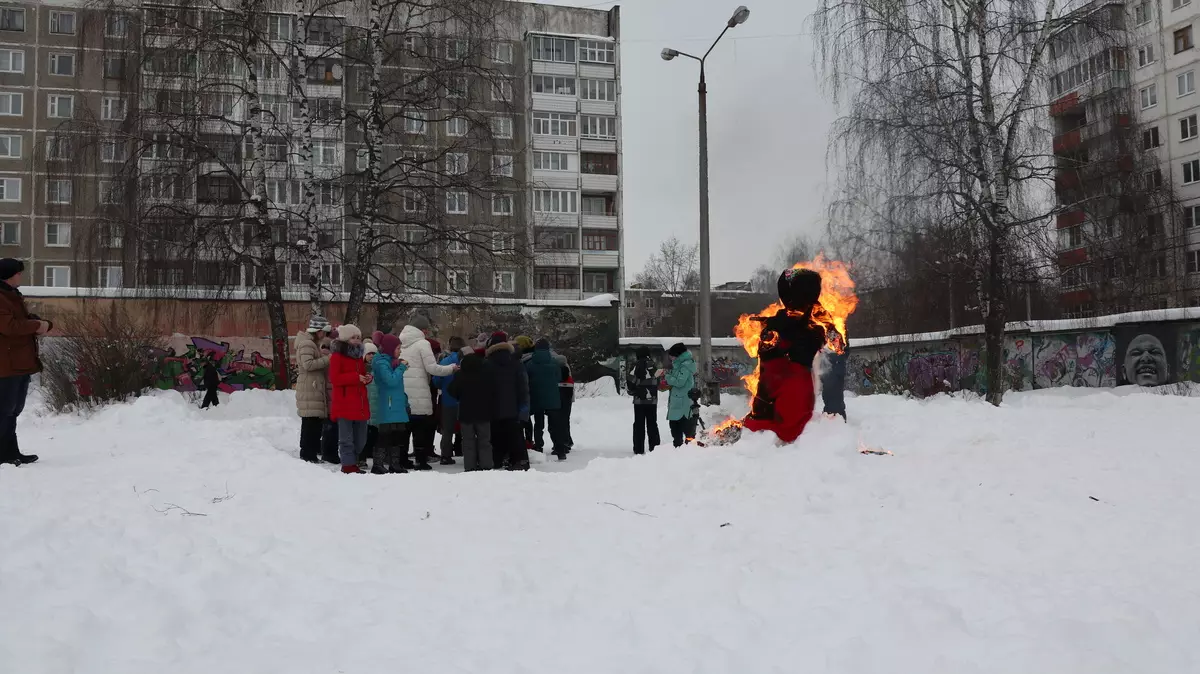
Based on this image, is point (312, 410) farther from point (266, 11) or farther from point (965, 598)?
point (266, 11)

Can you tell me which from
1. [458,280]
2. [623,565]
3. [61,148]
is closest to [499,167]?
[458,280]

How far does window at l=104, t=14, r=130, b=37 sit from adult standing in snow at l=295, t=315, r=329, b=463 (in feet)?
35.5

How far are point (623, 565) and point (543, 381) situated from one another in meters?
7.84

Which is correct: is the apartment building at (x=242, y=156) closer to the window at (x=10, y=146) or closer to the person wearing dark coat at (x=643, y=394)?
the person wearing dark coat at (x=643, y=394)

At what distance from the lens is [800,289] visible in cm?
929

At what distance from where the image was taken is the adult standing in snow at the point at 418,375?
1133 centimetres

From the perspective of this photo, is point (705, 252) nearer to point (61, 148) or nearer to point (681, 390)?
point (681, 390)

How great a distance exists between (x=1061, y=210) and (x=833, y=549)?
18135 millimetres

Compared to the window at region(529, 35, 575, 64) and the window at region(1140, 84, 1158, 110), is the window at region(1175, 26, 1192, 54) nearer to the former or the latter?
the window at region(1140, 84, 1158, 110)

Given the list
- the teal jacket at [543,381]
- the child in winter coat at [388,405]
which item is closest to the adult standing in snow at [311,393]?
the child in winter coat at [388,405]

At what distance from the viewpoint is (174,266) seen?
18.1m

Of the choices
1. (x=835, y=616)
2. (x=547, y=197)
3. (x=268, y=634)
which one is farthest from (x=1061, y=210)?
(x=547, y=197)

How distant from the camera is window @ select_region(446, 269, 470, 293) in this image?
756 inches

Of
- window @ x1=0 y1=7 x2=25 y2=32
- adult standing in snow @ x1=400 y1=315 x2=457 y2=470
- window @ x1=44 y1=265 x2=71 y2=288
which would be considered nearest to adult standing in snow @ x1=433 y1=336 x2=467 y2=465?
adult standing in snow @ x1=400 y1=315 x2=457 y2=470
